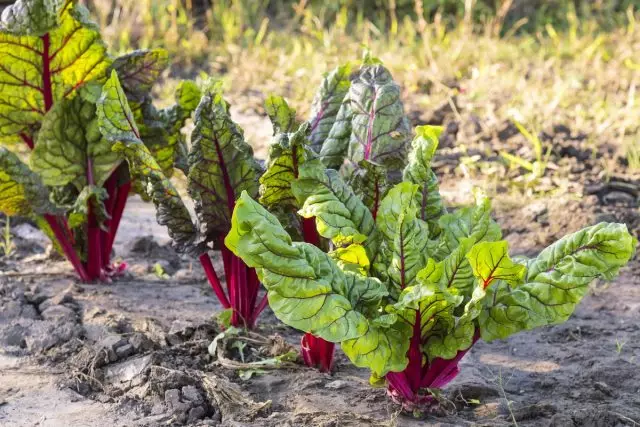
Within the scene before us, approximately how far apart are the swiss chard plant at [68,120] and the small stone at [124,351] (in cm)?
55

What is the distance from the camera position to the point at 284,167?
7.45 ft

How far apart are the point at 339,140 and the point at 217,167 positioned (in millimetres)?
373

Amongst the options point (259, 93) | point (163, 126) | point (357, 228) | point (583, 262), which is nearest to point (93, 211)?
point (163, 126)

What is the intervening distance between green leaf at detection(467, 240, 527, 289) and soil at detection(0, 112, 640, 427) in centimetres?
40

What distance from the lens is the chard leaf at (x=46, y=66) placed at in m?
2.76

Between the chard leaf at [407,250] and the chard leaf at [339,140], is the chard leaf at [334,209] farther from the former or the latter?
the chard leaf at [339,140]

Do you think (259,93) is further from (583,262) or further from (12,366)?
(583,262)

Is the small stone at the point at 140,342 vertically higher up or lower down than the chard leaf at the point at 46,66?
lower down

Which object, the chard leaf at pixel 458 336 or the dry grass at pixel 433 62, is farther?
the dry grass at pixel 433 62

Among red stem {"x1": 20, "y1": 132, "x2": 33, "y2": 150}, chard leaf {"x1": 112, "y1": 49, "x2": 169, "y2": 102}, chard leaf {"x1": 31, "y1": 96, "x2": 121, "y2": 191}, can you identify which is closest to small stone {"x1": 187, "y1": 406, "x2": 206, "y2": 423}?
chard leaf {"x1": 31, "y1": 96, "x2": 121, "y2": 191}

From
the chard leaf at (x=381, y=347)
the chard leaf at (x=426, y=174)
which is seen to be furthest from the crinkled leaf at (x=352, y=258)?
the chard leaf at (x=426, y=174)

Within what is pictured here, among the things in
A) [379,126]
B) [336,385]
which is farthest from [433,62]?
[336,385]

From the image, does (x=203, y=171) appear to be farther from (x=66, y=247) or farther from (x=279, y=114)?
(x=66, y=247)

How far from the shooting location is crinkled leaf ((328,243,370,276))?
2111 mm
